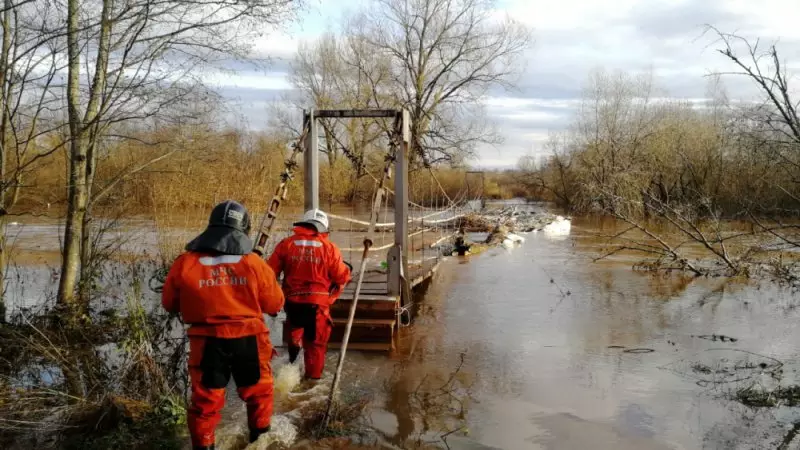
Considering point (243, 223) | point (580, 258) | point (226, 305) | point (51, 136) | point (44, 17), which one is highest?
point (44, 17)

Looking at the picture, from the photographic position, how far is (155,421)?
479 centimetres

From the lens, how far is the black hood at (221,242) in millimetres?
4000

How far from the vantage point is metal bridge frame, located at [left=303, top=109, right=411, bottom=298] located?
837 cm

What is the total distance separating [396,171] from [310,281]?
295 cm

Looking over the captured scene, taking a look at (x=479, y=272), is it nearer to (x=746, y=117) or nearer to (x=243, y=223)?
(x=746, y=117)

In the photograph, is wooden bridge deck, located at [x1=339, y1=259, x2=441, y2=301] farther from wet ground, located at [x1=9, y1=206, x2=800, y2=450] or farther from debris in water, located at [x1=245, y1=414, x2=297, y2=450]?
debris in water, located at [x1=245, y1=414, x2=297, y2=450]

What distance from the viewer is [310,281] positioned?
20.0ft

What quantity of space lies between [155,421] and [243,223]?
1823 millimetres

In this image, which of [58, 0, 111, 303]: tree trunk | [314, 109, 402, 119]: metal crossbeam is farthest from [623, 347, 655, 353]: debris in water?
[58, 0, 111, 303]: tree trunk

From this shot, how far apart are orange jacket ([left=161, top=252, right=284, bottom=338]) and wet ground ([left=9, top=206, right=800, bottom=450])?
145 centimetres

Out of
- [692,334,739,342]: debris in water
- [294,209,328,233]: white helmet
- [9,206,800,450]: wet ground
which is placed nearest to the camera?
[9,206,800,450]: wet ground

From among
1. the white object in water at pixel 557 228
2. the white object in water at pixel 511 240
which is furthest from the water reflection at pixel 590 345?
the white object in water at pixel 557 228

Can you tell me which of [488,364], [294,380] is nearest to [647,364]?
[488,364]

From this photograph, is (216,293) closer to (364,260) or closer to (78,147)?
(364,260)
